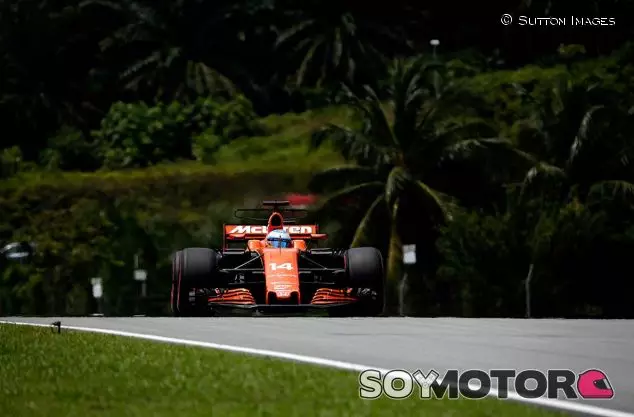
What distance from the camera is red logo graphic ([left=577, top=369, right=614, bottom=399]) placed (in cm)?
1128

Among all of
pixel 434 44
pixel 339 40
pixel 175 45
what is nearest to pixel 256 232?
pixel 434 44

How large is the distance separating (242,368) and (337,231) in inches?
1554

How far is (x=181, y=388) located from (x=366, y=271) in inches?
554

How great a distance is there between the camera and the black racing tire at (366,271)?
85.5ft

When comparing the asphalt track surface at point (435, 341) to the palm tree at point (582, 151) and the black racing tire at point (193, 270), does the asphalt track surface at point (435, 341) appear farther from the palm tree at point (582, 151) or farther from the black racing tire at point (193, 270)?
the palm tree at point (582, 151)

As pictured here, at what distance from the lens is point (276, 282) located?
25.5 meters

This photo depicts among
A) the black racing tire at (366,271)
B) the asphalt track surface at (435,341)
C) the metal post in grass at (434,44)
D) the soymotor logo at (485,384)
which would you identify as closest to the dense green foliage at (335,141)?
the metal post in grass at (434,44)

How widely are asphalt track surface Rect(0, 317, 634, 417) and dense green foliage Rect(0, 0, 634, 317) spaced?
20560 mm

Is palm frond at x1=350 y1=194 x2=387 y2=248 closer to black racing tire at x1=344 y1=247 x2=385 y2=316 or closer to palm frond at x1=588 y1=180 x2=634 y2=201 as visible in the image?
palm frond at x1=588 y1=180 x2=634 y2=201

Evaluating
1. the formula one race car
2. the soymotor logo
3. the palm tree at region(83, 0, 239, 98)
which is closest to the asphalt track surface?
the soymotor logo

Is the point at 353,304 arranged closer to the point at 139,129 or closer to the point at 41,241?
the point at 41,241

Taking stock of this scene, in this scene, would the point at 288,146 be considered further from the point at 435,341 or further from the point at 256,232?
the point at 435,341

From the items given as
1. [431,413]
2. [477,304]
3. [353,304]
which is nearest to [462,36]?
[477,304]

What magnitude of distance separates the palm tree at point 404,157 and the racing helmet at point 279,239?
24.4 m
